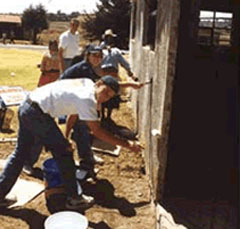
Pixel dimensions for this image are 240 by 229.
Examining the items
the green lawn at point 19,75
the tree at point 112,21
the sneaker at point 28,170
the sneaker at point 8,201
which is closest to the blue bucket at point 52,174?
the sneaker at point 8,201

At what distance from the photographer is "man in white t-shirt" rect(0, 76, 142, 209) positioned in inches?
142

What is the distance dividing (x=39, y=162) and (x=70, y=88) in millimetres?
2049

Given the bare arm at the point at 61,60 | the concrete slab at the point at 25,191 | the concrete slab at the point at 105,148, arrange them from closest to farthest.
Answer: the concrete slab at the point at 25,191 → the concrete slab at the point at 105,148 → the bare arm at the point at 61,60

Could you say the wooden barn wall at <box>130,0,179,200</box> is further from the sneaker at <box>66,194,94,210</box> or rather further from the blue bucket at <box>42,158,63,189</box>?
the blue bucket at <box>42,158,63,189</box>

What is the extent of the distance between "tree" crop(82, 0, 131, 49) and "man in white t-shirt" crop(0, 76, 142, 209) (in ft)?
82.5

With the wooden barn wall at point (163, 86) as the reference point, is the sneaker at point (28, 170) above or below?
below

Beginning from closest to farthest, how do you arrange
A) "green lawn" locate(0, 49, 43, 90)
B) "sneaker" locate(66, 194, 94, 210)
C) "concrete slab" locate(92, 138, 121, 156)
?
"sneaker" locate(66, 194, 94, 210), "concrete slab" locate(92, 138, 121, 156), "green lawn" locate(0, 49, 43, 90)

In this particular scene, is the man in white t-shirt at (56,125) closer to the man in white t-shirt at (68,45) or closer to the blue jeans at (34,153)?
the blue jeans at (34,153)

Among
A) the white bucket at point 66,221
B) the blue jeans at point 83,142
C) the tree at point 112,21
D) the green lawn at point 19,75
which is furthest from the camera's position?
the tree at point 112,21

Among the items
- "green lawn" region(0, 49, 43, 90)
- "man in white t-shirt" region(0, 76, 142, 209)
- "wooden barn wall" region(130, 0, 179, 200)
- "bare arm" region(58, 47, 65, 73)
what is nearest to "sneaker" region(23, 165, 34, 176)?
"man in white t-shirt" region(0, 76, 142, 209)

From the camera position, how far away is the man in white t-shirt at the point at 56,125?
361 centimetres

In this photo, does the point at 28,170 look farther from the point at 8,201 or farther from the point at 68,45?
the point at 68,45

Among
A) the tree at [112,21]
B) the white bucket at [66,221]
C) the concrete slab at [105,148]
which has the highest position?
the tree at [112,21]

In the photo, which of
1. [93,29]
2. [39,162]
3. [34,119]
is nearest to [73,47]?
[39,162]
